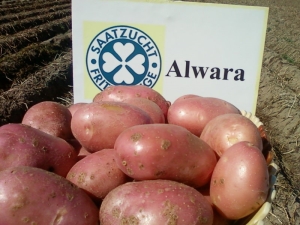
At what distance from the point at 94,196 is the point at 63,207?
0.22 m

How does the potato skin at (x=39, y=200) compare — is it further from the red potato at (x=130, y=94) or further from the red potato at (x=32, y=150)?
the red potato at (x=130, y=94)

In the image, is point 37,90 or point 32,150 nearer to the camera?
point 32,150

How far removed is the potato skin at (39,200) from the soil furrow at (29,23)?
6953 millimetres

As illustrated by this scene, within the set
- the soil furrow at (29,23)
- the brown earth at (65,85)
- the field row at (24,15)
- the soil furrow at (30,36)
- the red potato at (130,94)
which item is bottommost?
the brown earth at (65,85)

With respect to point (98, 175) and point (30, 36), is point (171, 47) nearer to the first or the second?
point (98, 175)

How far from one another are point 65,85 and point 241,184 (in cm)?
465

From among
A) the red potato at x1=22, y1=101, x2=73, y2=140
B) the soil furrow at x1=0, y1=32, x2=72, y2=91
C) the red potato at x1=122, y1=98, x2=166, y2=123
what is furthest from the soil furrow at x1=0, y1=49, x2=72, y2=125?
the red potato at x1=122, y1=98, x2=166, y2=123

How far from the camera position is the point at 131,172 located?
1.45m

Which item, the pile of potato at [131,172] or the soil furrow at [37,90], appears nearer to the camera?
the pile of potato at [131,172]

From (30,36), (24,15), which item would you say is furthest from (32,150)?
(24,15)

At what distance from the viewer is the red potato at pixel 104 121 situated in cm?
164

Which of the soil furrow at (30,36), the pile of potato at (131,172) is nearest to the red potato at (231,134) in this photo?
the pile of potato at (131,172)

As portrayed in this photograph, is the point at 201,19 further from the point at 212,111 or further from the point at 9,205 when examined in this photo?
the point at 9,205

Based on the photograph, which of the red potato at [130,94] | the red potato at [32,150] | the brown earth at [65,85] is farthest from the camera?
the brown earth at [65,85]
